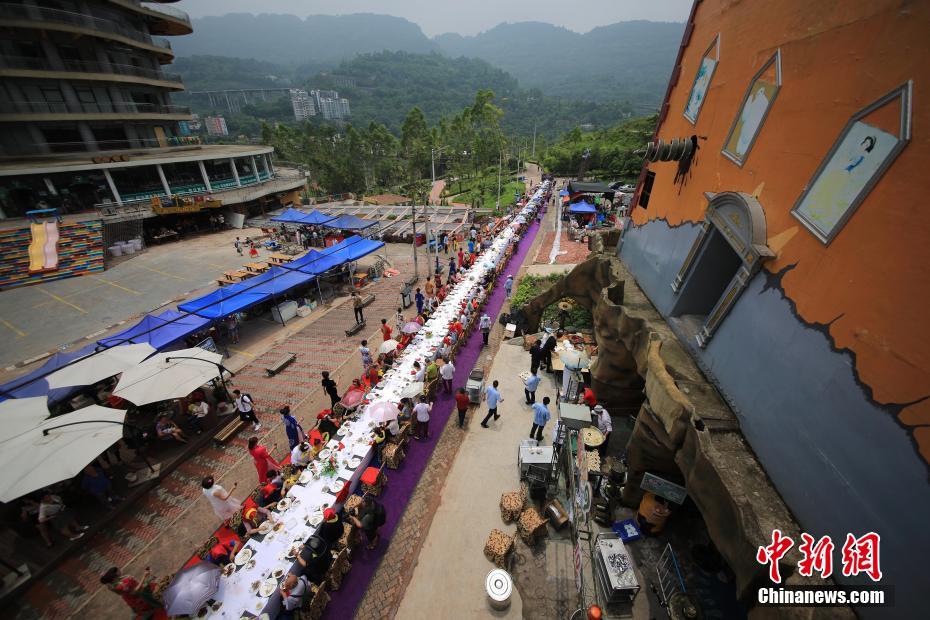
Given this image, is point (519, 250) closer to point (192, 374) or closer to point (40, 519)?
point (192, 374)

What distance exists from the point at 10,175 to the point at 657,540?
4877 centimetres

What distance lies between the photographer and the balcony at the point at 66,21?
28.1 meters

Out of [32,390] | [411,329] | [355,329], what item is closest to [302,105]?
[355,329]

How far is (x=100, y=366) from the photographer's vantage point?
11.7 metres

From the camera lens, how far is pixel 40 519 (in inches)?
340

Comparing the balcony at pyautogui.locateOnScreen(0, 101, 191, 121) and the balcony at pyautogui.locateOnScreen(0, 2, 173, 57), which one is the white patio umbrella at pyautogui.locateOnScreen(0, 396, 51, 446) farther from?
the balcony at pyautogui.locateOnScreen(0, 2, 173, 57)

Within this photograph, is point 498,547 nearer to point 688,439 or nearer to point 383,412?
point 383,412

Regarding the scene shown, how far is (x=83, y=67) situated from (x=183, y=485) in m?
44.3

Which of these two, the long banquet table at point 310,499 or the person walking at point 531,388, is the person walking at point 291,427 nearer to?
the long banquet table at point 310,499

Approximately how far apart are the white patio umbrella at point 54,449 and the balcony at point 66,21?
4069 cm

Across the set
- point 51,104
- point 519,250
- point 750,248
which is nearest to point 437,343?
point 750,248

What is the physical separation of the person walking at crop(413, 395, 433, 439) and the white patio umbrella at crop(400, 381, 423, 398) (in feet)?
1.20

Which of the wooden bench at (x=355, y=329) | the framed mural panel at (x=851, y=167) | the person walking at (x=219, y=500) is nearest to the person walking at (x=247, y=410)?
the person walking at (x=219, y=500)

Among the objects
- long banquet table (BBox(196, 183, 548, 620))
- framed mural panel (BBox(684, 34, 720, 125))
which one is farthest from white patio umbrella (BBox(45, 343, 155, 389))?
framed mural panel (BBox(684, 34, 720, 125))
